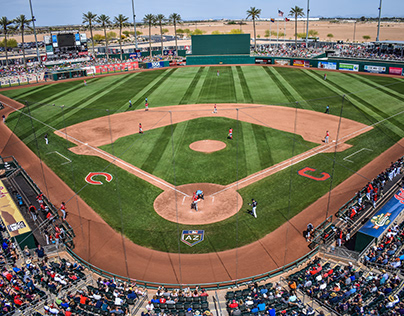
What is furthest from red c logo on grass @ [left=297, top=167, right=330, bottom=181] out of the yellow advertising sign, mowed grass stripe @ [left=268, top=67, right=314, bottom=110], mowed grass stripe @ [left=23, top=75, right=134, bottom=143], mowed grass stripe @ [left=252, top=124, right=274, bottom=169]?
mowed grass stripe @ [left=23, top=75, right=134, bottom=143]

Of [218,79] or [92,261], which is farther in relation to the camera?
[218,79]

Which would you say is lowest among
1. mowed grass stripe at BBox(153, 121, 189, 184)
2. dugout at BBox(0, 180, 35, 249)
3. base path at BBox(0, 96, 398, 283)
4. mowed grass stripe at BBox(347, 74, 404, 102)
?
base path at BBox(0, 96, 398, 283)

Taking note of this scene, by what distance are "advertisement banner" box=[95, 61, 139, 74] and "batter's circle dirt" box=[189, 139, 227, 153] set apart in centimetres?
5278

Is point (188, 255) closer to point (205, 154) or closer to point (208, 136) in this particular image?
point (205, 154)

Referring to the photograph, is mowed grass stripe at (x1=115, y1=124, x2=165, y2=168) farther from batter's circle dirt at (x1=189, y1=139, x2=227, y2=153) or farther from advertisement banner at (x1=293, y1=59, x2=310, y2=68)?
advertisement banner at (x1=293, y1=59, x2=310, y2=68)

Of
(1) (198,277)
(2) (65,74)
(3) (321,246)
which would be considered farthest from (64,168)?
Answer: (2) (65,74)

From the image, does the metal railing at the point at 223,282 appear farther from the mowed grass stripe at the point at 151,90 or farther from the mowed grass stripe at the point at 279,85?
the mowed grass stripe at the point at 279,85

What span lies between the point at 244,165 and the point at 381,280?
17.4 meters

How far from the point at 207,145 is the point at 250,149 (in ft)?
15.9

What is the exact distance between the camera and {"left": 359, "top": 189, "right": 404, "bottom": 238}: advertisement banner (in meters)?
20.7

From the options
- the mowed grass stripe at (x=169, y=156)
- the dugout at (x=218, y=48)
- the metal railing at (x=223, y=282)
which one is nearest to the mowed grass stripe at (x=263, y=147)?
the mowed grass stripe at (x=169, y=156)

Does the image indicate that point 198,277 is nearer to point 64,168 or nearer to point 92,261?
A: point 92,261

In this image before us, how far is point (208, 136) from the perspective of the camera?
40.4 metres

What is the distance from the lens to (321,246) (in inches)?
825
